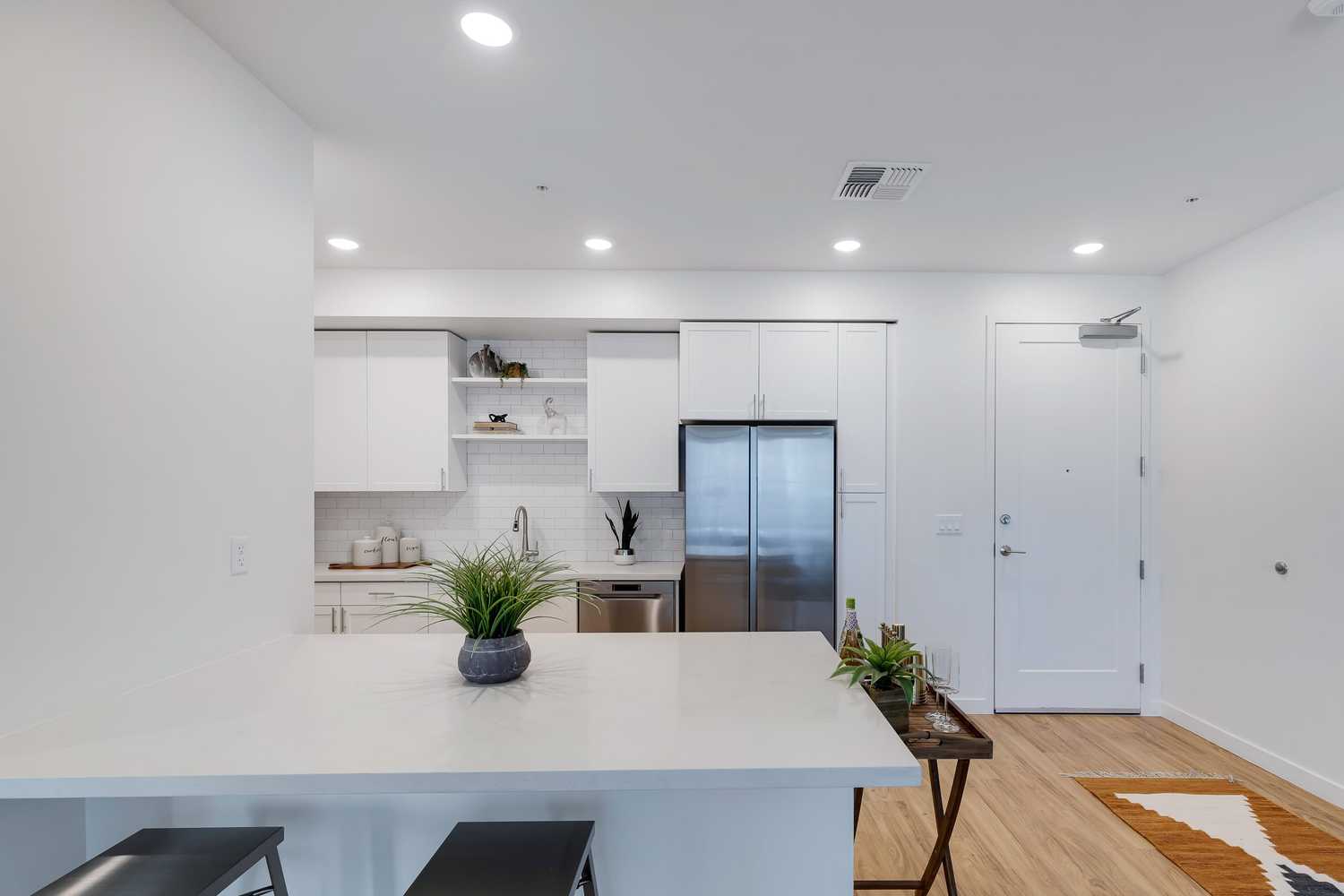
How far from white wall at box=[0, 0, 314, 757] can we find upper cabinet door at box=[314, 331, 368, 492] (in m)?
1.91

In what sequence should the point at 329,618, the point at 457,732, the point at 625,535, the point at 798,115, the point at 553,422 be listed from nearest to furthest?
the point at 457,732, the point at 798,115, the point at 329,618, the point at 625,535, the point at 553,422

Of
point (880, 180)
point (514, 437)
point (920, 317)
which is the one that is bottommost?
point (514, 437)

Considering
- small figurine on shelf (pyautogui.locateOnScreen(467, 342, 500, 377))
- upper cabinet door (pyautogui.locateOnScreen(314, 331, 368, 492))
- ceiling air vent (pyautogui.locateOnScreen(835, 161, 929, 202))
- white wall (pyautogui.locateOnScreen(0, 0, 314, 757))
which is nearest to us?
white wall (pyautogui.locateOnScreen(0, 0, 314, 757))

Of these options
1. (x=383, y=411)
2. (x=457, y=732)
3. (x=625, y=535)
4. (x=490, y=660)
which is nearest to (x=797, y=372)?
(x=625, y=535)

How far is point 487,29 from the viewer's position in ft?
5.29

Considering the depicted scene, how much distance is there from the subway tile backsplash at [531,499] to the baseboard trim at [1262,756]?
300 centimetres

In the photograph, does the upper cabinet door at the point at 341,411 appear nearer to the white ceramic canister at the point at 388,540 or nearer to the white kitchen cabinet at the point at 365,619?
the white ceramic canister at the point at 388,540

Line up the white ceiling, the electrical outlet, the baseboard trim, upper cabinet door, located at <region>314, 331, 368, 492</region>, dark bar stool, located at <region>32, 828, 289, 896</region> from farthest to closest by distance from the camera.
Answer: upper cabinet door, located at <region>314, 331, 368, 492</region> → the baseboard trim → the electrical outlet → the white ceiling → dark bar stool, located at <region>32, 828, 289, 896</region>

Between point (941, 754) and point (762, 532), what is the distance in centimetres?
196

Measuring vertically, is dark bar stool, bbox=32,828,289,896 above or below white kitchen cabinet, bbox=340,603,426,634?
above

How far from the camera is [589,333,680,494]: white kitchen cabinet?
151 inches

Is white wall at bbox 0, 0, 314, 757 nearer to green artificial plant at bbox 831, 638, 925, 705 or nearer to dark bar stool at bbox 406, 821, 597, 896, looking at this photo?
dark bar stool at bbox 406, 821, 597, 896

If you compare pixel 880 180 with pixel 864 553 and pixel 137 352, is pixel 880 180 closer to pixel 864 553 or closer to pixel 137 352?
pixel 864 553

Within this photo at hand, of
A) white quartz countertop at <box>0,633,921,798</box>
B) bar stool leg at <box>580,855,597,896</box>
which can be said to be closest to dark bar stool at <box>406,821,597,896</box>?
bar stool leg at <box>580,855,597,896</box>
